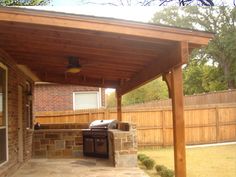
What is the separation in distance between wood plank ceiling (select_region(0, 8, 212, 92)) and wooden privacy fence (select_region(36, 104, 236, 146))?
6.72m

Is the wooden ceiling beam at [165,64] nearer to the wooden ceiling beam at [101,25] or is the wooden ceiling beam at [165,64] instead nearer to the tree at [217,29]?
the wooden ceiling beam at [101,25]

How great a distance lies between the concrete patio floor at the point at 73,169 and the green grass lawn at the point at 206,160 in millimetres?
1154

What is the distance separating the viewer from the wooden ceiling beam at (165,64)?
516 centimetres

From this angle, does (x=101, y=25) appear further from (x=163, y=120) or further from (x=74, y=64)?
(x=163, y=120)

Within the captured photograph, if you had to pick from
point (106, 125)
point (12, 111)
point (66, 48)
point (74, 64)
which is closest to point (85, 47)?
point (66, 48)

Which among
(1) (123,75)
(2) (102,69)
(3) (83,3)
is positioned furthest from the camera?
(3) (83,3)

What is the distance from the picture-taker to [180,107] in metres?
5.37

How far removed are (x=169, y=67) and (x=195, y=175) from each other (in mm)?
4854

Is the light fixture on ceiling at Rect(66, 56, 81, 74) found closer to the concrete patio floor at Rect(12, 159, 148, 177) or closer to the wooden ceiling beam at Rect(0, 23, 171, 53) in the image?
the wooden ceiling beam at Rect(0, 23, 171, 53)

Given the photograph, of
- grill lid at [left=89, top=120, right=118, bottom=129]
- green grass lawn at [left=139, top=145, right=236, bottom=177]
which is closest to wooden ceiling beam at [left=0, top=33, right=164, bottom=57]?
green grass lawn at [left=139, top=145, right=236, bottom=177]

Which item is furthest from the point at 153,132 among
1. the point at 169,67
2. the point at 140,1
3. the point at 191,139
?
the point at 169,67

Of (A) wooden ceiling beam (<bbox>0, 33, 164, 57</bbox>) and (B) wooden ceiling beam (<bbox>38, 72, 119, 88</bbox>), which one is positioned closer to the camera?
(A) wooden ceiling beam (<bbox>0, 33, 164, 57</bbox>)

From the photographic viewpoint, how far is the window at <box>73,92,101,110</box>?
18.6 meters

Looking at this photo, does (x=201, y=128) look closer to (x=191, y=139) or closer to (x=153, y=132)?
(x=191, y=139)
